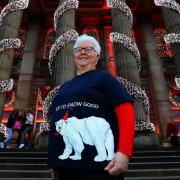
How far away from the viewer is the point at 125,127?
6.04ft

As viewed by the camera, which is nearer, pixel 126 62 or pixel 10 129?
pixel 10 129

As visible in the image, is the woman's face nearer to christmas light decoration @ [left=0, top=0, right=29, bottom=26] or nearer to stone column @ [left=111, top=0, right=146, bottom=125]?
stone column @ [left=111, top=0, right=146, bottom=125]

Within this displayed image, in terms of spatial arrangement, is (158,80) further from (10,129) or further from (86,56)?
(86,56)

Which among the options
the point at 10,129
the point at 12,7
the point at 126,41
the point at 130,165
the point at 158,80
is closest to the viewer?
the point at 130,165

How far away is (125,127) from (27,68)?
1987 cm

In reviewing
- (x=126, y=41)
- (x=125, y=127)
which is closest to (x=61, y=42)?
(x=126, y=41)

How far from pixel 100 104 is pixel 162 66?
2062 cm

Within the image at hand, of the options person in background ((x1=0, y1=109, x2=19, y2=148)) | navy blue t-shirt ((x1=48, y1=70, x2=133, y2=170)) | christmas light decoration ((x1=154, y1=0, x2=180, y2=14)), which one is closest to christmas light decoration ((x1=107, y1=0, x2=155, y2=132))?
christmas light decoration ((x1=154, y1=0, x2=180, y2=14))

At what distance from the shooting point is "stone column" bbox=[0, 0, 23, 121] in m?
13.9

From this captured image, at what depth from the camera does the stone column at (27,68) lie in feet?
62.7

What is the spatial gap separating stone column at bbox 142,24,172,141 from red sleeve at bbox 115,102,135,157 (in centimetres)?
1694

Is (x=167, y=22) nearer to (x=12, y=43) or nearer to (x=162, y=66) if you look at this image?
(x=162, y=66)

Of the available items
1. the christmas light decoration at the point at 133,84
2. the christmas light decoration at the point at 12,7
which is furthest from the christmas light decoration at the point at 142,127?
the christmas light decoration at the point at 12,7

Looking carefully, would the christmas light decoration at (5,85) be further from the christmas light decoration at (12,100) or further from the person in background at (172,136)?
the person in background at (172,136)
